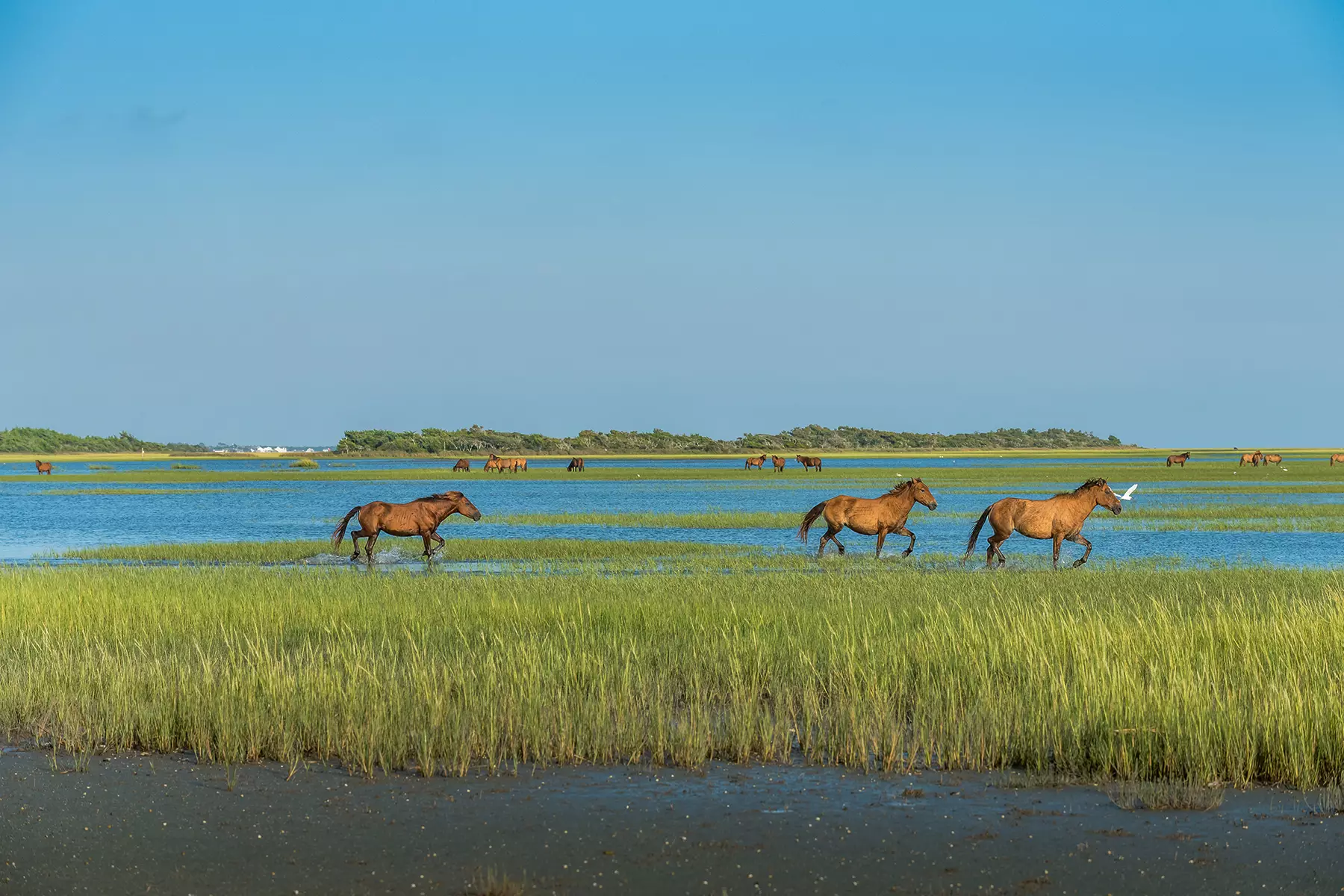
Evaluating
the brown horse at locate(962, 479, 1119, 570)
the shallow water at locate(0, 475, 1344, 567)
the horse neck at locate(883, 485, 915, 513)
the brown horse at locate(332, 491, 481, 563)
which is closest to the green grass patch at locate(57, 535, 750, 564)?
the brown horse at locate(332, 491, 481, 563)

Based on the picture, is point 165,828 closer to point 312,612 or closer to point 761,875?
point 761,875

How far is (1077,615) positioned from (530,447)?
442ft

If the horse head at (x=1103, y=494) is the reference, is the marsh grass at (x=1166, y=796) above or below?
below

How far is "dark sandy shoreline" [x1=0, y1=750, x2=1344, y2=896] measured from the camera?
5.96m

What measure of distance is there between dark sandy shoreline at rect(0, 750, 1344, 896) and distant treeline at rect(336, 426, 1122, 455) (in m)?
127

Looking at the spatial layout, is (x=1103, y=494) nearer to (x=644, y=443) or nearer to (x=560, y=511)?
(x=560, y=511)

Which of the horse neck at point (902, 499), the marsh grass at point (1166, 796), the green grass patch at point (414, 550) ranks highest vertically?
the horse neck at point (902, 499)

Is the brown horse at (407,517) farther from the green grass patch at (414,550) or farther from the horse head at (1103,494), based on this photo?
the horse head at (1103,494)

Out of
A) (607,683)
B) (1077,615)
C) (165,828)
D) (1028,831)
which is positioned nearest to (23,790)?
(165,828)

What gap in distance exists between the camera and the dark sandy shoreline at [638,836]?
596 cm

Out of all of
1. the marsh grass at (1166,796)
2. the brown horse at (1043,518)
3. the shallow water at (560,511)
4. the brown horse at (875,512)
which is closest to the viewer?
the marsh grass at (1166,796)

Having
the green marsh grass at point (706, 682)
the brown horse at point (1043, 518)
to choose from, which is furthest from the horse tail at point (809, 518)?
the green marsh grass at point (706, 682)

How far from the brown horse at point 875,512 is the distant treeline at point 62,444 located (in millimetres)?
162399

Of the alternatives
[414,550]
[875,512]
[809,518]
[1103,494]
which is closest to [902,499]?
[875,512]
